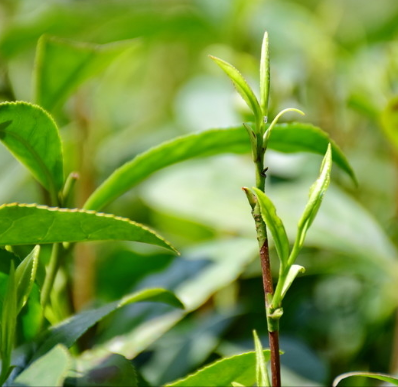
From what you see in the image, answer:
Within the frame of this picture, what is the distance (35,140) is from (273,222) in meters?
0.20

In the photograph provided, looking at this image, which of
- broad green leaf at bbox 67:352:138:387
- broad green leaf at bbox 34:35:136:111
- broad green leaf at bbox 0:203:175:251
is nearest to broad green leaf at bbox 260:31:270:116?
broad green leaf at bbox 0:203:175:251

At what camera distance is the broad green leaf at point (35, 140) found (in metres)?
0.47

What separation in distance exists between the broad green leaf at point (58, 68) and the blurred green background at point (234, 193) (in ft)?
0.27

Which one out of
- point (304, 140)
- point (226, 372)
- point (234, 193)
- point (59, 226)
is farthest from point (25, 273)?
point (234, 193)

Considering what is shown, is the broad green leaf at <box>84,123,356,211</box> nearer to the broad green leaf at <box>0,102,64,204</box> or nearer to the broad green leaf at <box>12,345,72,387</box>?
the broad green leaf at <box>0,102,64,204</box>

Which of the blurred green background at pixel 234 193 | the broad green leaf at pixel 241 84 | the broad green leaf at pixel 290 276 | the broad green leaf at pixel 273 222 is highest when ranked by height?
the broad green leaf at pixel 241 84

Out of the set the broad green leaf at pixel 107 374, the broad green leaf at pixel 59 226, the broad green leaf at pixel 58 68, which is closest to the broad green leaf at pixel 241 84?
the broad green leaf at pixel 59 226

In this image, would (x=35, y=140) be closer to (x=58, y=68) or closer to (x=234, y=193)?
(x=58, y=68)

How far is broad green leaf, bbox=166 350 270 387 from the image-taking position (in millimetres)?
469

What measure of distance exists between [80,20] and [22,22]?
0.13m

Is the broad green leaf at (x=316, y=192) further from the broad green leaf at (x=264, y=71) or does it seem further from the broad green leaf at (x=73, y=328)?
the broad green leaf at (x=73, y=328)

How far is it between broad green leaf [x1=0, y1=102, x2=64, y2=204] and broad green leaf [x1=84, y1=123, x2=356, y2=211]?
5 cm

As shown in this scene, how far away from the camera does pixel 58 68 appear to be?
717 mm

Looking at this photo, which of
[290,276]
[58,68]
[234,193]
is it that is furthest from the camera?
[234,193]
